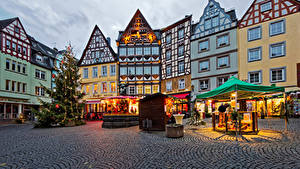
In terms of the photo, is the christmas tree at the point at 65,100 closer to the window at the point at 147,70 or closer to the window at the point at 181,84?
the window at the point at 147,70

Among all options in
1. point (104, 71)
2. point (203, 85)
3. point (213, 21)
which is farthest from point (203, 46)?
point (104, 71)

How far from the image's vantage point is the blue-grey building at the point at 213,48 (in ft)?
66.6

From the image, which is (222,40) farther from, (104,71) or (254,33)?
(104,71)

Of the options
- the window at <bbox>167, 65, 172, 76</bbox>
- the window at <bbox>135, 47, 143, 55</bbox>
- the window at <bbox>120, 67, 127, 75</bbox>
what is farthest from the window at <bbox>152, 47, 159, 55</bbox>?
the window at <bbox>120, 67, 127, 75</bbox>

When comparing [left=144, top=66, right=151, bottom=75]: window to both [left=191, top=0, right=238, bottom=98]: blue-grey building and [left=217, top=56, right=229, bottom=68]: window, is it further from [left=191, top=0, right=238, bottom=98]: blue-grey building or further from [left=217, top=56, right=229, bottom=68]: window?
[left=217, top=56, right=229, bottom=68]: window

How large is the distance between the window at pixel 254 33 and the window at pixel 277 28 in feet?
3.82

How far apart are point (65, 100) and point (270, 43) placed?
21.4m

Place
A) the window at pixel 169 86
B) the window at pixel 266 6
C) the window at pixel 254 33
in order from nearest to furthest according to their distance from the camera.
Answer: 1. the window at pixel 266 6
2. the window at pixel 254 33
3. the window at pixel 169 86

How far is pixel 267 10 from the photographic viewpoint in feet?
60.8

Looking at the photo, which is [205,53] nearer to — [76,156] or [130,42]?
[130,42]

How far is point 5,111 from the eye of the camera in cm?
2308

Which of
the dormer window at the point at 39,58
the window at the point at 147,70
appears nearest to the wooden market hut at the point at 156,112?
the window at the point at 147,70

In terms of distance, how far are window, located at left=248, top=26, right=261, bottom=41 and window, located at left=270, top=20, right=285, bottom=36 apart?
1.17 meters

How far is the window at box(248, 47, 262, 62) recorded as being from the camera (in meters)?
18.7
